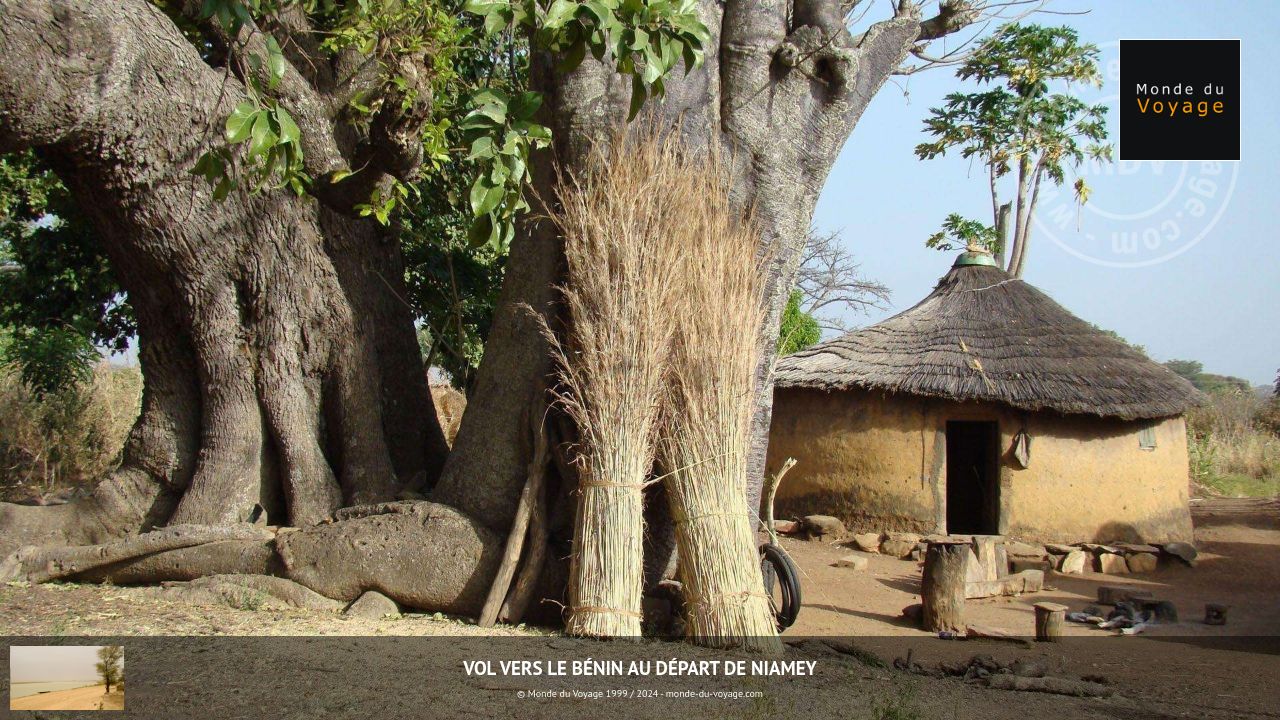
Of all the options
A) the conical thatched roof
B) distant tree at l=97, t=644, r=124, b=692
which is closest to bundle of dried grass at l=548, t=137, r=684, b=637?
distant tree at l=97, t=644, r=124, b=692

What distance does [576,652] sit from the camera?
11.7 ft

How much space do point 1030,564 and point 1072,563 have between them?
0.44 meters

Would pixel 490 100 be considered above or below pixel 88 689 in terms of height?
above

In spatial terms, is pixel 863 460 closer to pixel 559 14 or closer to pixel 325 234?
pixel 325 234

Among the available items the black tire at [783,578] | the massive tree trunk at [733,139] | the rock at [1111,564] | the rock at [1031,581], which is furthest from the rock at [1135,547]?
the black tire at [783,578]

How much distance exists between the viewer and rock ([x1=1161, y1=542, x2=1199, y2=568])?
884 cm

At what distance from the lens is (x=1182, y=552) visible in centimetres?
888

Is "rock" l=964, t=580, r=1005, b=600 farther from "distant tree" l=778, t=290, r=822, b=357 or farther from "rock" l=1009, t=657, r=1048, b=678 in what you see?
"distant tree" l=778, t=290, r=822, b=357

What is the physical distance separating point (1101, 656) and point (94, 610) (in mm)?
4658

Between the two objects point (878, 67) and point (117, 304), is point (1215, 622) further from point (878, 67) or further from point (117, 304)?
point (117, 304)

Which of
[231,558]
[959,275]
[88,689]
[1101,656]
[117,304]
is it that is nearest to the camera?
[88,689]

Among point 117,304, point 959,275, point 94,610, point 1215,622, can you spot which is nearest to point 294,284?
point 94,610

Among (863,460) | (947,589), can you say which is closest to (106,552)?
(947,589)

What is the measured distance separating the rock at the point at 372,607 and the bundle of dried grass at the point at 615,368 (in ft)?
2.71
